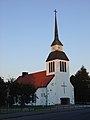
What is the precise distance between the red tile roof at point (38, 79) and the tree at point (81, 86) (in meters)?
10.7

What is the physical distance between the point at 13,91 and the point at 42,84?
59.0 ft

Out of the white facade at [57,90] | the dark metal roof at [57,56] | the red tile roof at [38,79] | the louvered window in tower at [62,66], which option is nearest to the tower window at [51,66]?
the white facade at [57,90]

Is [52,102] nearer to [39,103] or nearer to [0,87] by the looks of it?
[39,103]

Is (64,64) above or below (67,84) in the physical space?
above

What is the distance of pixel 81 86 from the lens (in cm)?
8831

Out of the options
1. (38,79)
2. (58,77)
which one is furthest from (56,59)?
(38,79)

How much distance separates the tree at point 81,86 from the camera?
86762 mm

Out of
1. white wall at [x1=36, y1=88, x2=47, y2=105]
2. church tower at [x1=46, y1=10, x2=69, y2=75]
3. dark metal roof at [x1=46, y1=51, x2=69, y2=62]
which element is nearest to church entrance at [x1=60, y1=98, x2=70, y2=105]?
white wall at [x1=36, y1=88, x2=47, y2=105]

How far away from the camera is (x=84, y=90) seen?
86312 mm

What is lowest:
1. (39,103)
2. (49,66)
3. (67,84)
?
(39,103)

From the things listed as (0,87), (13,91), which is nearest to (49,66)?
(13,91)

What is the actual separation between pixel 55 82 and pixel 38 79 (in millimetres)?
7750

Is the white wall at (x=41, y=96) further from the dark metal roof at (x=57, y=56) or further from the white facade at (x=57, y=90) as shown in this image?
the dark metal roof at (x=57, y=56)

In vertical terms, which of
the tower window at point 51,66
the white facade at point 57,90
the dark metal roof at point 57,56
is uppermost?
the dark metal roof at point 57,56
